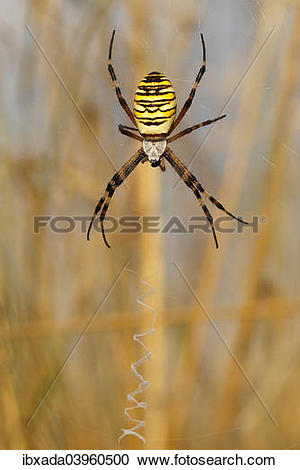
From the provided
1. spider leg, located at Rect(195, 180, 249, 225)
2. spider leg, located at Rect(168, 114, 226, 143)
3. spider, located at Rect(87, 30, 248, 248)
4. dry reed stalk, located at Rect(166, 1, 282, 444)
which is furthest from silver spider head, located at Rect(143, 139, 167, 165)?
dry reed stalk, located at Rect(166, 1, 282, 444)

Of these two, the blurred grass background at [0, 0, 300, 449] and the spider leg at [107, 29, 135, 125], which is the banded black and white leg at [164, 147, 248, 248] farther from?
the spider leg at [107, 29, 135, 125]

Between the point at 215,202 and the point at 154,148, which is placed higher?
the point at 154,148

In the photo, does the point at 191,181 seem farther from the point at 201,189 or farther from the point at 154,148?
the point at 154,148

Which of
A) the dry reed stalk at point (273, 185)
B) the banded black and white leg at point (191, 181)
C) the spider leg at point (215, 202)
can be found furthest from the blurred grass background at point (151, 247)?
the banded black and white leg at point (191, 181)

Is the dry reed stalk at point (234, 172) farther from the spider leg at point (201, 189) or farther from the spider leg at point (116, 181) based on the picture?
the spider leg at point (116, 181)

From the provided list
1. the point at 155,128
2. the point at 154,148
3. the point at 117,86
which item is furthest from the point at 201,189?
the point at 117,86

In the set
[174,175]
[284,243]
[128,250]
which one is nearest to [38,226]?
[128,250]
